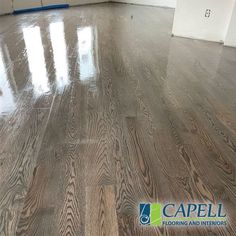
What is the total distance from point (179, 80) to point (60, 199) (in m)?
1.94

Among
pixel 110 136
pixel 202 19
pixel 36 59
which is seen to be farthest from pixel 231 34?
pixel 110 136

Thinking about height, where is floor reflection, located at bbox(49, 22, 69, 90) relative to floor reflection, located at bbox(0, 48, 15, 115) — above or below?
below

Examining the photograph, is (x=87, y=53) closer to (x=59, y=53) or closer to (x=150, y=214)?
(x=59, y=53)

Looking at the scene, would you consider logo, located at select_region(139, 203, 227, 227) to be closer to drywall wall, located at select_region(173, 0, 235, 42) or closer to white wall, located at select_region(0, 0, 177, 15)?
drywall wall, located at select_region(173, 0, 235, 42)

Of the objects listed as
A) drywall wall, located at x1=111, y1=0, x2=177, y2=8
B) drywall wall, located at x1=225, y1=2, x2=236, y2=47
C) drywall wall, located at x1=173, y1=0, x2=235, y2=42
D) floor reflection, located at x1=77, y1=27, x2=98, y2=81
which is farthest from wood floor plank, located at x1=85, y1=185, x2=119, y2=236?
drywall wall, located at x1=111, y1=0, x2=177, y2=8

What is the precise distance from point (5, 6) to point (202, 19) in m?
4.73

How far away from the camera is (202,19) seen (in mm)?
4305

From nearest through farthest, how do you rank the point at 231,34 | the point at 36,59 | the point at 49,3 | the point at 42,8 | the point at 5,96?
1. the point at 5,96
2. the point at 36,59
3. the point at 231,34
4. the point at 42,8
5. the point at 49,3

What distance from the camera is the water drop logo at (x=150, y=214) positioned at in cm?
124

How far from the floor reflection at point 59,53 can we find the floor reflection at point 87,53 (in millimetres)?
201

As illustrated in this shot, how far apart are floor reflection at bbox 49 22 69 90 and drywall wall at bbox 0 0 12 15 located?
1774 mm

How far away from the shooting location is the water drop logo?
4.08 feet

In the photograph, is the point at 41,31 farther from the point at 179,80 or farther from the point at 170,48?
the point at 179,80

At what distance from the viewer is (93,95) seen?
2.40 metres
